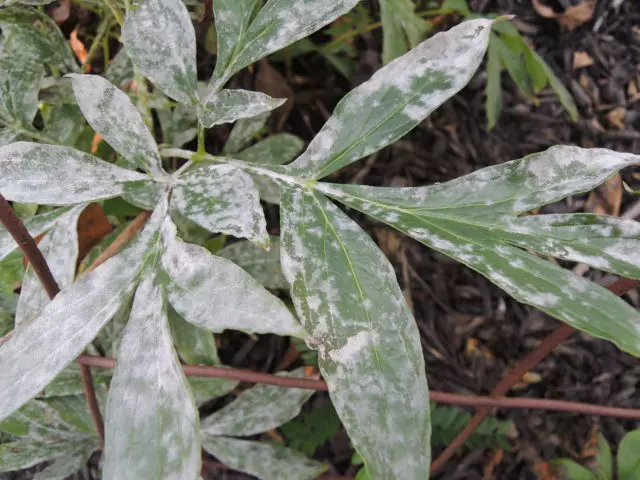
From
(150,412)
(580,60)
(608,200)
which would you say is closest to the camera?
(150,412)

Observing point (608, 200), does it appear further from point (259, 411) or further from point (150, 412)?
point (150, 412)

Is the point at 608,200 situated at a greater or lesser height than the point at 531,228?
lesser

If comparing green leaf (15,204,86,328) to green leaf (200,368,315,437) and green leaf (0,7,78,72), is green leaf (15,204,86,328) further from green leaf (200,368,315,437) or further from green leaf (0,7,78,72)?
green leaf (200,368,315,437)

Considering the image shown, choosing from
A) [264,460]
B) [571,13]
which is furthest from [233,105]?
[571,13]

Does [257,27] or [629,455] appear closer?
[257,27]

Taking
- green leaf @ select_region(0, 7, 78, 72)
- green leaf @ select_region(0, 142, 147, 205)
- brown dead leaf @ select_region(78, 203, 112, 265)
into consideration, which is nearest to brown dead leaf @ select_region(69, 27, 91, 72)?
green leaf @ select_region(0, 7, 78, 72)

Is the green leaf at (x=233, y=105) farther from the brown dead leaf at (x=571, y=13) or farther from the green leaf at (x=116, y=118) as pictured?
the brown dead leaf at (x=571, y=13)

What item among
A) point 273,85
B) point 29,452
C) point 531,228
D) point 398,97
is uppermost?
point 398,97
